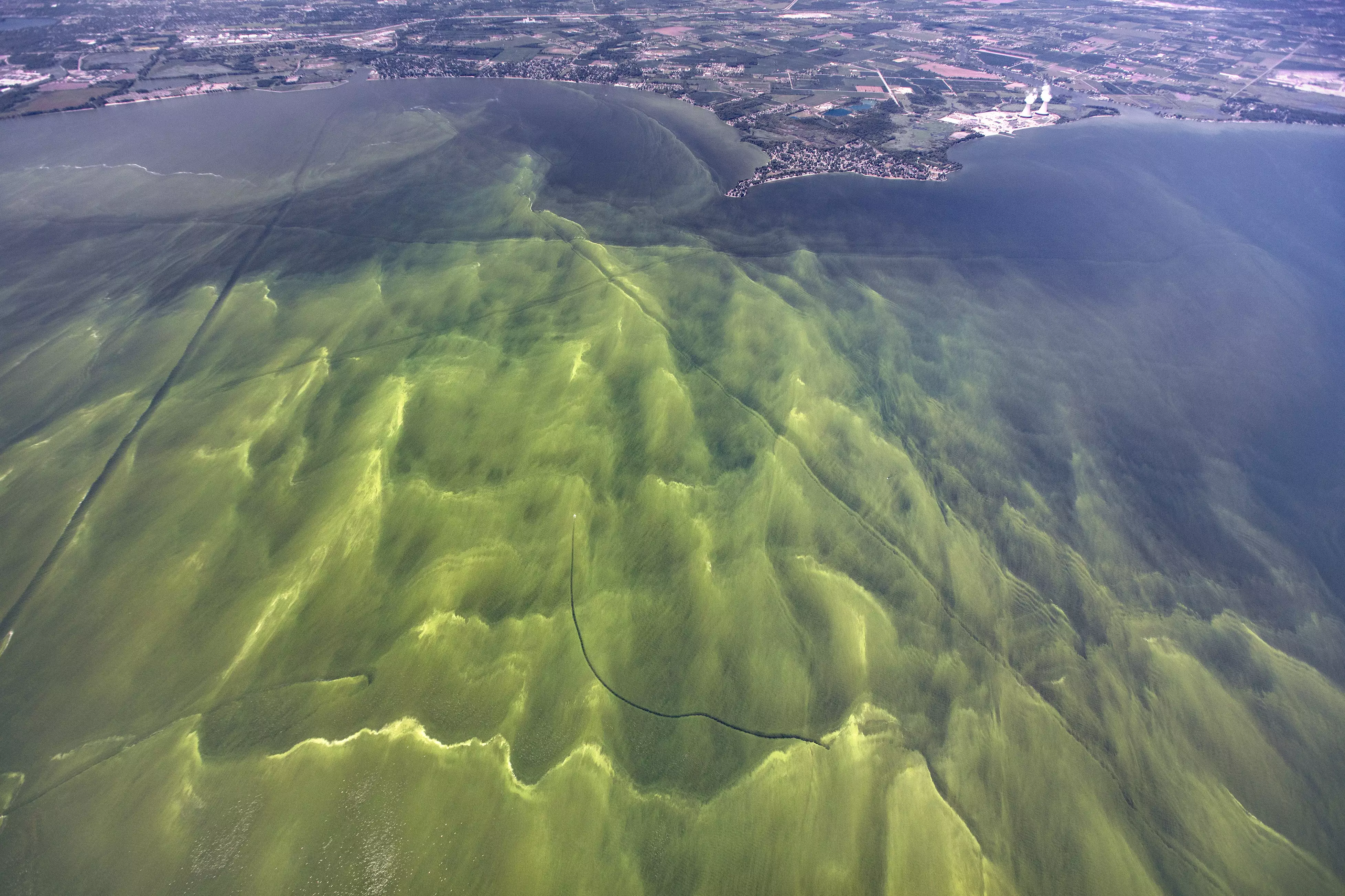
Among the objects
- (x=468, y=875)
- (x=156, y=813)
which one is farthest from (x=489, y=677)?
(x=156, y=813)

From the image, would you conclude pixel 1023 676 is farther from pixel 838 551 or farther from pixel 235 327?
pixel 235 327

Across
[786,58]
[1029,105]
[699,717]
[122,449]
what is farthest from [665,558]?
[786,58]

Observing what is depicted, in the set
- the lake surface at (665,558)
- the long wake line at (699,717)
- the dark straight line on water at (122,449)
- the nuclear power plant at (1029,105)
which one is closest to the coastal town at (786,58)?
the nuclear power plant at (1029,105)

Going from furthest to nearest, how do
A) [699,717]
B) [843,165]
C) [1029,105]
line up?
[1029,105]
[843,165]
[699,717]

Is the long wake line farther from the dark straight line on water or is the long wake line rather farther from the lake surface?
the dark straight line on water

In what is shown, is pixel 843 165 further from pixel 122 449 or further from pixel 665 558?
pixel 122 449
